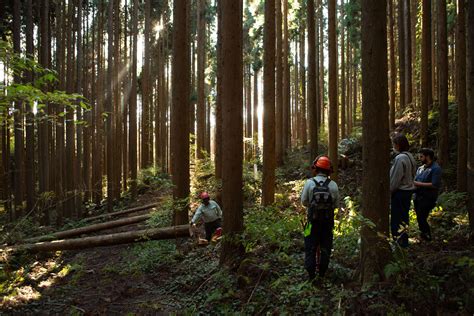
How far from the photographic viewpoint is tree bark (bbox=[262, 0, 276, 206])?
11.0m

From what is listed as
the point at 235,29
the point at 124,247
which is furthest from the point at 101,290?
the point at 235,29

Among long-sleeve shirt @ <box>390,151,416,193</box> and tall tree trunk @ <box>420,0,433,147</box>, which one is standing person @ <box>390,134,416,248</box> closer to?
long-sleeve shirt @ <box>390,151,416,193</box>

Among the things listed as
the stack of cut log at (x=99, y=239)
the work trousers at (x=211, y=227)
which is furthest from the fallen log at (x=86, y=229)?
the work trousers at (x=211, y=227)

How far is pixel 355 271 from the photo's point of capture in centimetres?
539

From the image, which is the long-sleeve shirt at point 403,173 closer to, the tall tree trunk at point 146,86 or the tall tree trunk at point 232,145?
the tall tree trunk at point 232,145

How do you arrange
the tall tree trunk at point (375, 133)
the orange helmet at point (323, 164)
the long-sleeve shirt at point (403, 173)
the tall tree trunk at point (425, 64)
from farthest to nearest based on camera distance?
the tall tree trunk at point (425, 64) < the long-sleeve shirt at point (403, 173) < the orange helmet at point (323, 164) < the tall tree trunk at point (375, 133)

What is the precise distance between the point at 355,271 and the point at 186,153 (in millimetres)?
6072

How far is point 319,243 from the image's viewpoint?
5.52 metres

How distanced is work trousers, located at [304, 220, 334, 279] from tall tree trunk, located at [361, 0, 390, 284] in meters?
0.71

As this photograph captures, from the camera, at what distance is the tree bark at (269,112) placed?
11.0 metres

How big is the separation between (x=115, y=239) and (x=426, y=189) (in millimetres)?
7988

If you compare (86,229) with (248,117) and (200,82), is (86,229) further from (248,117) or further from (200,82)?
(248,117)

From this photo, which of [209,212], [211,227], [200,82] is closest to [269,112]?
[209,212]

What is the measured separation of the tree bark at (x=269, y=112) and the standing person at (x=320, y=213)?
17.6 ft
